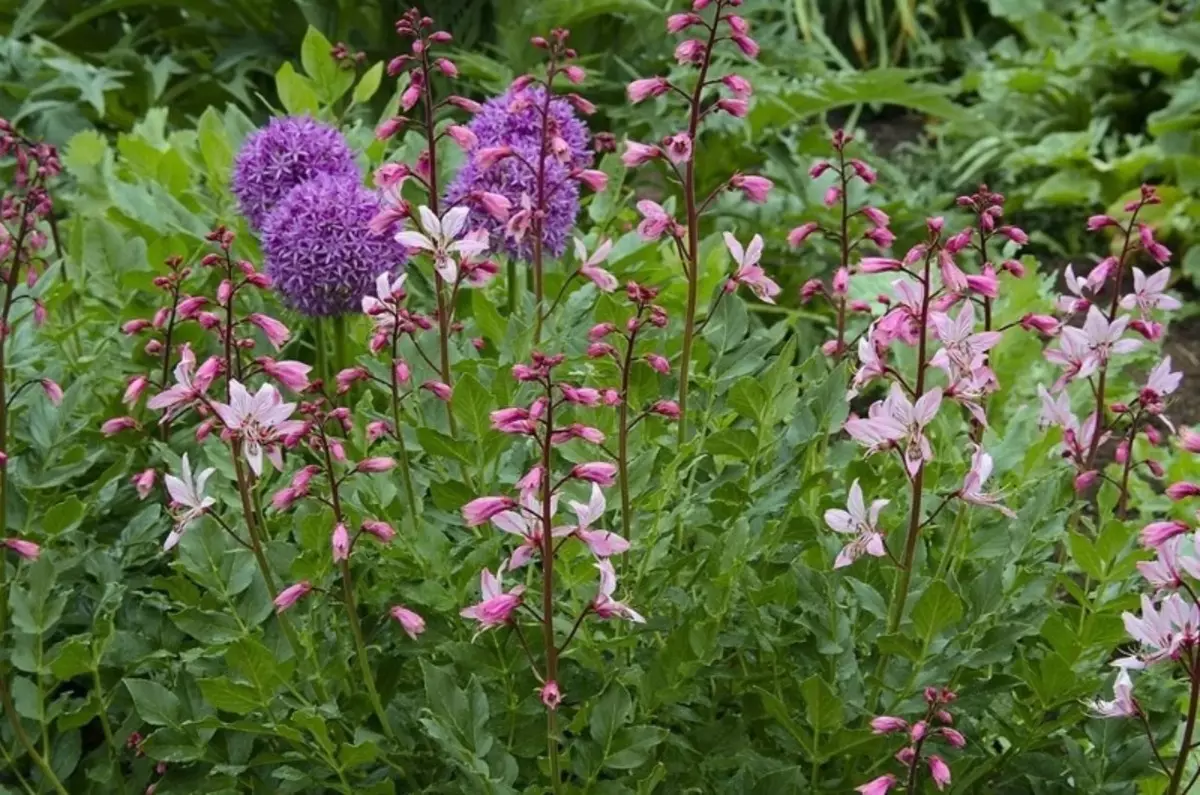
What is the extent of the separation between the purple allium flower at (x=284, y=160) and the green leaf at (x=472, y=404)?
2.03ft

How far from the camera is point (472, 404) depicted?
1269mm

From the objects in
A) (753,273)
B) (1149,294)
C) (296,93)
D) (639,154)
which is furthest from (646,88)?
(296,93)

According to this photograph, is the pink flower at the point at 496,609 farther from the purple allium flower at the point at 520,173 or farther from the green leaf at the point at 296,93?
the green leaf at the point at 296,93

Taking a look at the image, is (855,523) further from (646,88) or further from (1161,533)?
(646,88)

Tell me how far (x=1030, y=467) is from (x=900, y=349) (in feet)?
1.70

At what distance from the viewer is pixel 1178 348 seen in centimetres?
343

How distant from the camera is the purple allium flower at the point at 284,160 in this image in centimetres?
180

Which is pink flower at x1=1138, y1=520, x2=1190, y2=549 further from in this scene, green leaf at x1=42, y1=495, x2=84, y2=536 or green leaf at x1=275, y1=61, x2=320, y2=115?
green leaf at x1=275, y1=61, x2=320, y2=115

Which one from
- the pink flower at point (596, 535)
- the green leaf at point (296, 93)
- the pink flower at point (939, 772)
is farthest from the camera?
the green leaf at point (296, 93)

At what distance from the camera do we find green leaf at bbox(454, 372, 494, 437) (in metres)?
1.26

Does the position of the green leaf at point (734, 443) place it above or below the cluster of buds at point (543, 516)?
below

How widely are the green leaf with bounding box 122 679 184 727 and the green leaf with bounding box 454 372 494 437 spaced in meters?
0.38

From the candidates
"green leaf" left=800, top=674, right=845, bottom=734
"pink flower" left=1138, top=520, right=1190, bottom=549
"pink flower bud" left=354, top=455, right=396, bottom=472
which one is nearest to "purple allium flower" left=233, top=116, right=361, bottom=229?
"pink flower bud" left=354, top=455, right=396, bottom=472

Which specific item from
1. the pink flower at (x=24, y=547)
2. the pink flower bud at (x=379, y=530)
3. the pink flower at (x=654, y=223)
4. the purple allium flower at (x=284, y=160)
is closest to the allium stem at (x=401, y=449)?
the pink flower bud at (x=379, y=530)
